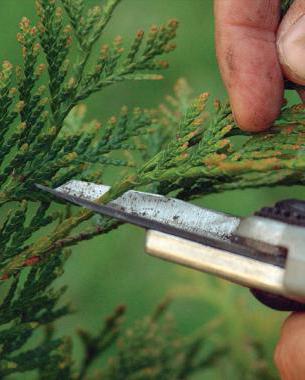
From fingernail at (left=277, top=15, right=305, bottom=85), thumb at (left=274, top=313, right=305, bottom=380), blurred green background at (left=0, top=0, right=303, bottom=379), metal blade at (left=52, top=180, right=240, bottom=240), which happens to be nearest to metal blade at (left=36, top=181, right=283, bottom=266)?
metal blade at (left=52, top=180, right=240, bottom=240)

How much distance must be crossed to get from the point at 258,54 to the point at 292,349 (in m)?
0.74

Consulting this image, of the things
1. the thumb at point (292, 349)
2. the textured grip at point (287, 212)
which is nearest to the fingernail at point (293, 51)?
the textured grip at point (287, 212)

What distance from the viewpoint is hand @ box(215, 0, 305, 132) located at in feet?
6.04

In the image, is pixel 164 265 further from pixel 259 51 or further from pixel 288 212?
pixel 288 212

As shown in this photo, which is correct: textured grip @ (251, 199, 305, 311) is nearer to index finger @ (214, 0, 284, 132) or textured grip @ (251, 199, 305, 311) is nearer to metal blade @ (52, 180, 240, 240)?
metal blade @ (52, 180, 240, 240)

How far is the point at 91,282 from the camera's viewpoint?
4301 mm

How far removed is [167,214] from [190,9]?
157 inches

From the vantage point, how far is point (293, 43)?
6.22 feet

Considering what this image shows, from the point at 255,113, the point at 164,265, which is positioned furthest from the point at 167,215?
the point at 164,265

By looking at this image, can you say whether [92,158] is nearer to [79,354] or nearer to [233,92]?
[233,92]

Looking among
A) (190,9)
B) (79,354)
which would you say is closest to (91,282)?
(79,354)

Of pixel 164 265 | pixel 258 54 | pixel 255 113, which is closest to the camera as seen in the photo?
pixel 255 113

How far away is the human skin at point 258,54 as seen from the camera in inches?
72.0

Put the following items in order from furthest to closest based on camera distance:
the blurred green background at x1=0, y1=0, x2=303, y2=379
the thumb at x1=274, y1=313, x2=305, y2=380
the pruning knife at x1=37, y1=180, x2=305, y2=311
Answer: the blurred green background at x1=0, y1=0, x2=303, y2=379, the thumb at x1=274, y1=313, x2=305, y2=380, the pruning knife at x1=37, y1=180, x2=305, y2=311
